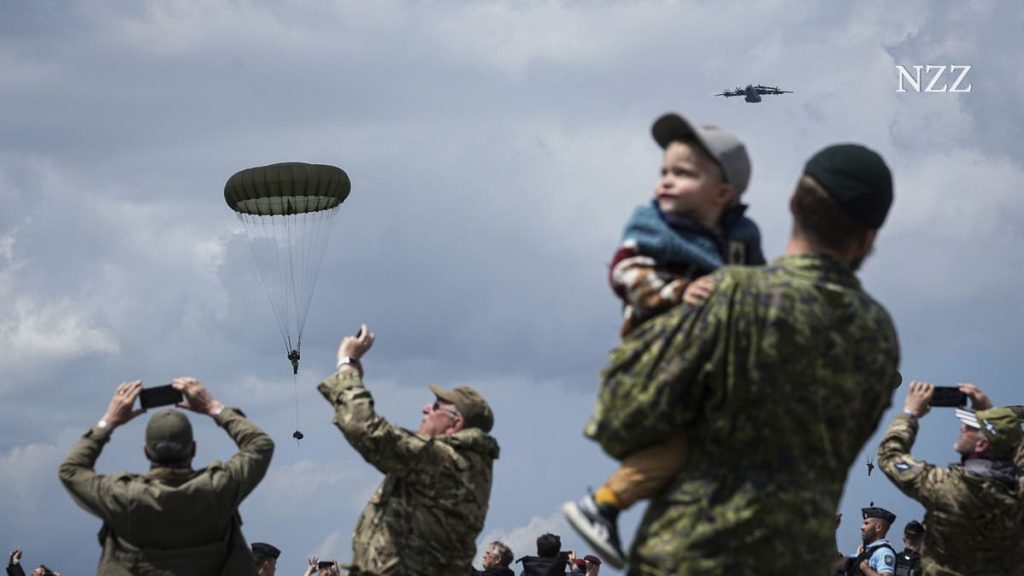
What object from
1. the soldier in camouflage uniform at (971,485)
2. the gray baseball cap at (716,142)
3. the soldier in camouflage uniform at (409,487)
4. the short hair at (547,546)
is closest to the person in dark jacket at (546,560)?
the short hair at (547,546)

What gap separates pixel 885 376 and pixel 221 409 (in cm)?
482

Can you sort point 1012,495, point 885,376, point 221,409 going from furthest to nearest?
point 1012,495 → point 221,409 → point 885,376

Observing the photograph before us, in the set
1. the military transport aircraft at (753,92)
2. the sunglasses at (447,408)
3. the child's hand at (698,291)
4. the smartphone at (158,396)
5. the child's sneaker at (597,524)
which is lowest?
the child's sneaker at (597,524)

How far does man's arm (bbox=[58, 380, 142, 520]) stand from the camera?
7879mm

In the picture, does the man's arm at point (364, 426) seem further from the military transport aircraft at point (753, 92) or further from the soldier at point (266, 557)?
the military transport aircraft at point (753, 92)

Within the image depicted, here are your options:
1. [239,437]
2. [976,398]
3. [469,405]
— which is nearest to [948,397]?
[976,398]

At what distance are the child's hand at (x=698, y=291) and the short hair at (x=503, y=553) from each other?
11194mm

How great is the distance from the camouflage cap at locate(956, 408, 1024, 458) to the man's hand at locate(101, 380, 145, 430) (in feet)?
17.2

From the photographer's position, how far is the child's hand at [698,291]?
427cm

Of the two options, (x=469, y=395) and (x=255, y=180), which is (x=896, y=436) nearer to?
Result: (x=469, y=395)

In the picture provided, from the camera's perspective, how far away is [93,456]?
8.05 meters

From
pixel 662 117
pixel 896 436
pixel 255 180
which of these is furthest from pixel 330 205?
pixel 662 117

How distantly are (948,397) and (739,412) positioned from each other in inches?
228

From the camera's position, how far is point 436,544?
8086mm
